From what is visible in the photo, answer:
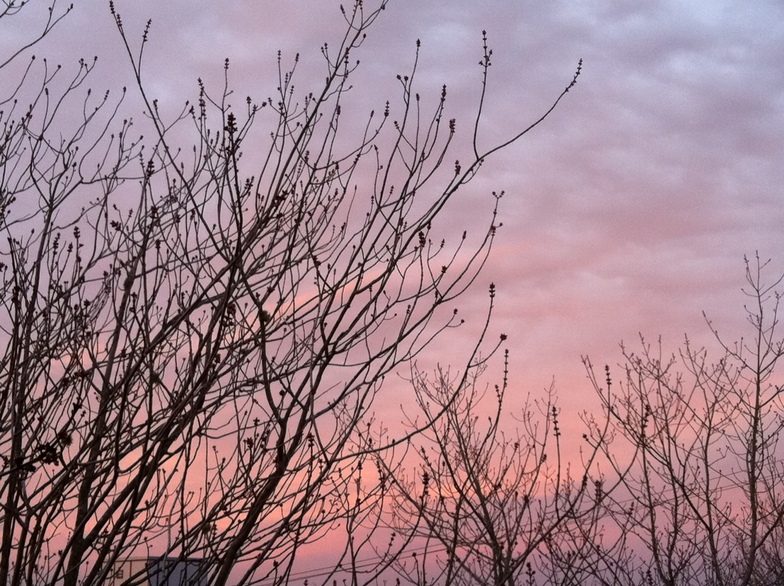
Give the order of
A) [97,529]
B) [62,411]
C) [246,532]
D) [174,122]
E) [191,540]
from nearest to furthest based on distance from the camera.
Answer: [246,532] → [97,529] → [191,540] → [62,411] → [174,122]

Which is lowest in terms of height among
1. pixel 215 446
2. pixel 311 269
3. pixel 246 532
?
pixel 246 532

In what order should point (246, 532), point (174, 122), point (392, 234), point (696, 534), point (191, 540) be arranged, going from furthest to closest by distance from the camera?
point (696, 534) < point (174, 122) < point (392, 234) < point (191, 540) < point (246, 532)

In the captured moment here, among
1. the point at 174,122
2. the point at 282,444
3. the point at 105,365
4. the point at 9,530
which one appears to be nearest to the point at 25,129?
the point at 174,122

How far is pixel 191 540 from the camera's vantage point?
108 inches

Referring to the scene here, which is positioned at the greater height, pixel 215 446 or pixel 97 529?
pixel 215 446

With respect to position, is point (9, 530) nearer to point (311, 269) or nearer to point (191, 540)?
point (191, 540)

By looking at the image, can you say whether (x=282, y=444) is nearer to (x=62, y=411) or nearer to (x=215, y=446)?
(x=215, y=446)

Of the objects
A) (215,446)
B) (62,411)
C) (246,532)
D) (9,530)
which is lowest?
(246,532)

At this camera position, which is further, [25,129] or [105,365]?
[25,129]

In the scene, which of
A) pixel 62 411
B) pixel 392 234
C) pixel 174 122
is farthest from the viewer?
pixel 174 122

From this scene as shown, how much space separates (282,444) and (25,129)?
3.43m

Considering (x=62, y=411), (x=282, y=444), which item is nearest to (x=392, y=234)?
(x=282, y=444)

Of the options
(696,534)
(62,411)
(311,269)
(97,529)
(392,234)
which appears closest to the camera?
(97,529)

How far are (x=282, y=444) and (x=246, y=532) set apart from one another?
0.83 feet
